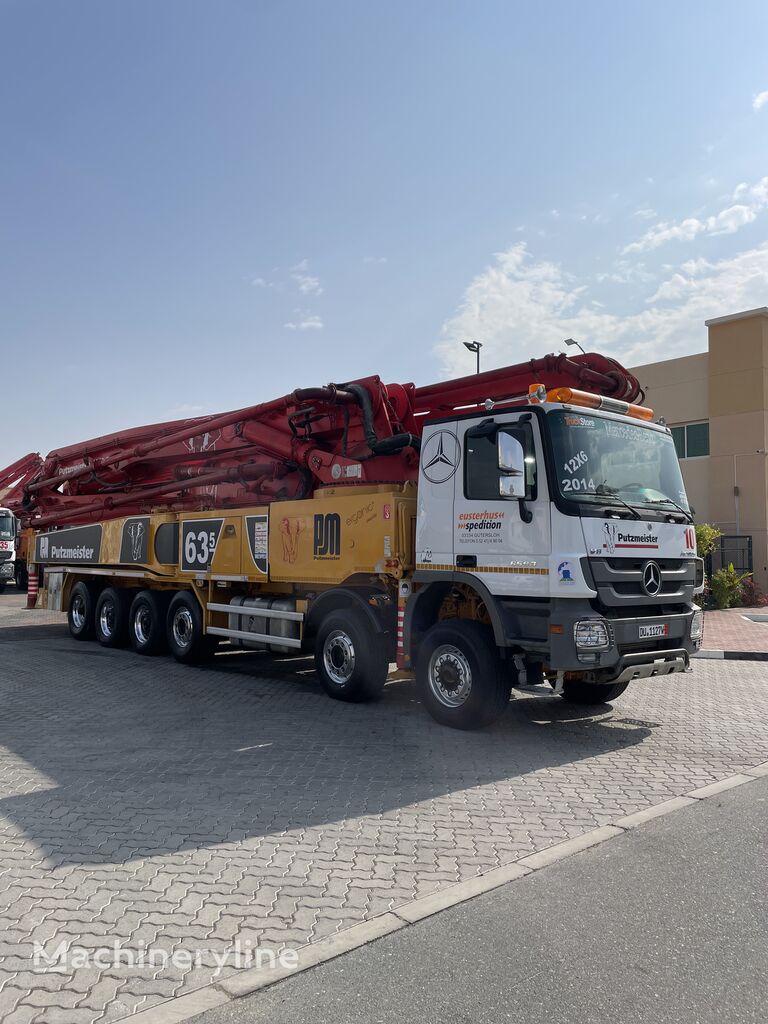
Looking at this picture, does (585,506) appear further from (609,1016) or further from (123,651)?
(123,651)

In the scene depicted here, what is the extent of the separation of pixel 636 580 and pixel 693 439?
19317mm

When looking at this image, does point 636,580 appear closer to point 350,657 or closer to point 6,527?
point 350,657

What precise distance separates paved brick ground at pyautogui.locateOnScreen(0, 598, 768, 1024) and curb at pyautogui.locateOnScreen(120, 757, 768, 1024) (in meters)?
Answer: 0.09

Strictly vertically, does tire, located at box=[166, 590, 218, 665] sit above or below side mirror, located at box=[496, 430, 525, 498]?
below

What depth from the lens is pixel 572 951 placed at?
11.2 feet

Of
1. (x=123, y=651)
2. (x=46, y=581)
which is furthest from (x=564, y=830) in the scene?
(x=46, y=581)

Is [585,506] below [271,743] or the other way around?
the other way around

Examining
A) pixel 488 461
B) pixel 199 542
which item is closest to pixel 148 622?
pixel 199 542

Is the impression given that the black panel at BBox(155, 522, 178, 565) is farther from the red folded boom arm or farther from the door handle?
the door handle

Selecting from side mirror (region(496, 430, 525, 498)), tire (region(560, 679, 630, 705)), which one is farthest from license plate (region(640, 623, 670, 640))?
side mirror (region(496, 430, 525, 498))

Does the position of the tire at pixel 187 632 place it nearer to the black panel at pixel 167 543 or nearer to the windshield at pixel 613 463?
the black panel at pixel 167 543

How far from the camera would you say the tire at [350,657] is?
8.54m

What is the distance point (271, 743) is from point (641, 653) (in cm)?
337

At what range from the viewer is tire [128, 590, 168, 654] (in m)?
12.7
